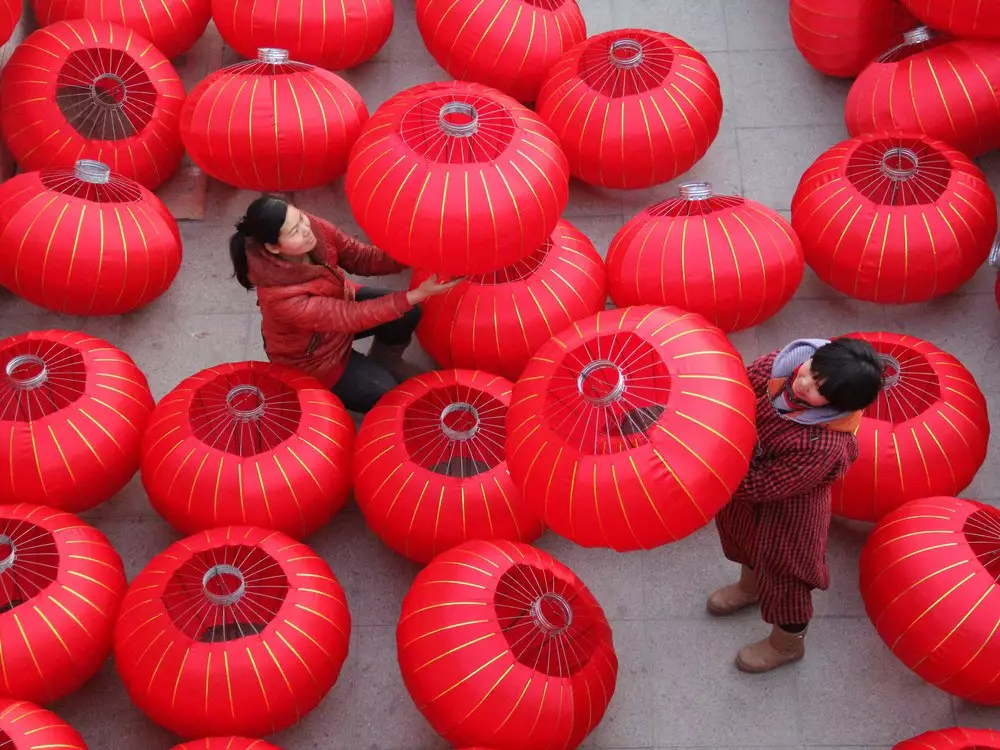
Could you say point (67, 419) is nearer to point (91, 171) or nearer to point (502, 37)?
point (91, 171)

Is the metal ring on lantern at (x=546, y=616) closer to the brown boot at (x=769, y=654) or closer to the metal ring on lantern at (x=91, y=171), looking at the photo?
the brown boot at (x=769, y=654)

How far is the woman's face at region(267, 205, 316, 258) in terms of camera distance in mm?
4172

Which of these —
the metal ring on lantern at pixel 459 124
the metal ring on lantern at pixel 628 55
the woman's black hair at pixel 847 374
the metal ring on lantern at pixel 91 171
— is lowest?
the metal ring on lantern at pixel 91 171

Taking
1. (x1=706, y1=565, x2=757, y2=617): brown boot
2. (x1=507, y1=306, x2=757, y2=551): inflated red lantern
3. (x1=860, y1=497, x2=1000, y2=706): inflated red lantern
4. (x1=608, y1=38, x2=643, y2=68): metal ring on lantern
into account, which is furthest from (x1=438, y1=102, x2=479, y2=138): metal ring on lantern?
(x1=860, y1=497, x2=1000, y2=706): inflated red lantern

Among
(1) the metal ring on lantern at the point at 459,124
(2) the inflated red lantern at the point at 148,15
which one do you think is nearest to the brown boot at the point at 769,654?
(1) the metal ring on lantern at the point at 459,124

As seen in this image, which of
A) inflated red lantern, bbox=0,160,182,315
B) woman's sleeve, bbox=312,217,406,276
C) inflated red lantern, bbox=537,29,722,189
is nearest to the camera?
woman's sleeve, bbox=312,217,406,276

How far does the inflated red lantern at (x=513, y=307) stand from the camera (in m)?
4.78

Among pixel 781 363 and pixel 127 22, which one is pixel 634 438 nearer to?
pixel 781 363

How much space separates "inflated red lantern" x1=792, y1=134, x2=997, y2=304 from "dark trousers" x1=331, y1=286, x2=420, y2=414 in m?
1.88

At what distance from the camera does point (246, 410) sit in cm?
451

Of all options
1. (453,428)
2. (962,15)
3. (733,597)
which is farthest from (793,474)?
(962,15)

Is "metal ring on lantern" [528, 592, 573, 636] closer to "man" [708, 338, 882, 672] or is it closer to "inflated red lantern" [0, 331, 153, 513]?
"man" [708, 338, 882, 672]

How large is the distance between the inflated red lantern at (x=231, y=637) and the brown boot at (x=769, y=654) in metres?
1.56

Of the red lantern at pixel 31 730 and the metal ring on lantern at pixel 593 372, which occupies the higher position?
the metal ring on lantern at pixel 593 372
